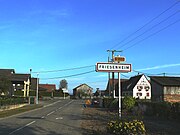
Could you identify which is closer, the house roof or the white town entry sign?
the white town entry sign

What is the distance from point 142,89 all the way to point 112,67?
218 ft

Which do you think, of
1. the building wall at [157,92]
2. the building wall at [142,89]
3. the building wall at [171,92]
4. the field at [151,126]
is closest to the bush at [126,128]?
the field at [151,126]

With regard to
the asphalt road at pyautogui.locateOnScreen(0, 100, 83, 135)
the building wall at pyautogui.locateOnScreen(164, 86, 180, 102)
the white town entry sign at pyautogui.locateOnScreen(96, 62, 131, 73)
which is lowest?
the asphalt road at pyautogui.locateOnScreen(0, 100, 83, 135)

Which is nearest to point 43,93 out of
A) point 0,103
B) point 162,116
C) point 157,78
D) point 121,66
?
point 157,78

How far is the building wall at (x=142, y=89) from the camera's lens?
79.0 metres

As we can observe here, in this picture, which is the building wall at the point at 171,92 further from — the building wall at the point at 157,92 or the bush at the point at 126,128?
the bush at the point at 126,128

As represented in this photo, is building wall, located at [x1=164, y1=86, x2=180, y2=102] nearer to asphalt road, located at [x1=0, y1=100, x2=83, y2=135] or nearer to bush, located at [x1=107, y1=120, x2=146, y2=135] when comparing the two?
asphalt road, located at [x1=0, y1=100, x2=83, y2=135]

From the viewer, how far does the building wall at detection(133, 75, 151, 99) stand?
79000mm

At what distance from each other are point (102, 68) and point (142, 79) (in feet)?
222

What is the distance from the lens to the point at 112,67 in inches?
555

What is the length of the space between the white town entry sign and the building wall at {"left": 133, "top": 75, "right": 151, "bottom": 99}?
6571 cm

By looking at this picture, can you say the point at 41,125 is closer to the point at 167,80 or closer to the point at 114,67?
the point at 114,67

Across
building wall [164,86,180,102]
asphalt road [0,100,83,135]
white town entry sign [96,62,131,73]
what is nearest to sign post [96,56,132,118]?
white town entry sign [96,62,131,73]

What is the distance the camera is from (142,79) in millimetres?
80125
